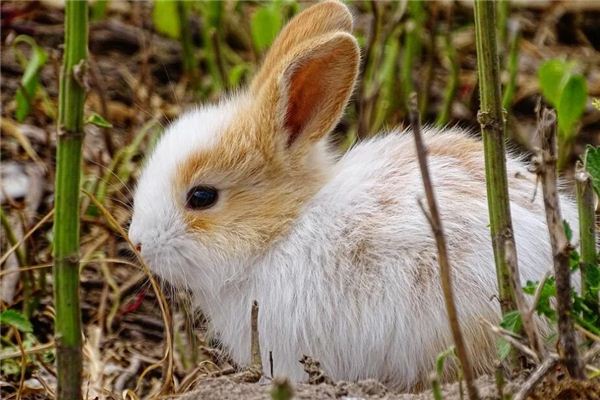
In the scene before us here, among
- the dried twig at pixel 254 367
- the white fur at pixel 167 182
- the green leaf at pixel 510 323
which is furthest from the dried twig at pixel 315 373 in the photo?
the white fur at pixel 167 182

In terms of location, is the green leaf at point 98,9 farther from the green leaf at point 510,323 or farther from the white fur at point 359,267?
the green leaf at point 510,323

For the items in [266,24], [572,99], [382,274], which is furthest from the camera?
[266,24]

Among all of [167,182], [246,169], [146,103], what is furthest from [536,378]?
[146,103]

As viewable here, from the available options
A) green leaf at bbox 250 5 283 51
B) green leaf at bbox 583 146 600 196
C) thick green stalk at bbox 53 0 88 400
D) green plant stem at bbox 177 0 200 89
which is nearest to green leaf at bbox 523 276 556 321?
green leaf at bbox 583 146 600 196

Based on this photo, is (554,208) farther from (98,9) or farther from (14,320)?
(98,9)

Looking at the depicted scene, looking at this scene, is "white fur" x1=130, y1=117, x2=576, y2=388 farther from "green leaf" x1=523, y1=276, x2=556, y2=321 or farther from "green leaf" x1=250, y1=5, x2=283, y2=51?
"green leaf" x1=250, y1=5, x2=283, y2=51

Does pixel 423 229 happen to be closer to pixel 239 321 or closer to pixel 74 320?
pixel 239 321

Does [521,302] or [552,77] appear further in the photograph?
[552,77]
